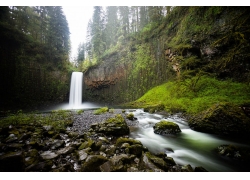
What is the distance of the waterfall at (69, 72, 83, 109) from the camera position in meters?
19.9

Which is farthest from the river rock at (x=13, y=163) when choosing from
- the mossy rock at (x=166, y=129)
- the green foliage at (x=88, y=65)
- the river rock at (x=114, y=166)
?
the green foliage at (x=88, y=65)

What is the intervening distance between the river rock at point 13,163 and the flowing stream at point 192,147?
121 inches

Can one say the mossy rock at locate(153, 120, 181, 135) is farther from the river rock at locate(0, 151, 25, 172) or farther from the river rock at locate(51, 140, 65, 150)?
the river rock at locate(0, 151, 25, 172)

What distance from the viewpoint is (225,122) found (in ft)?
14.4

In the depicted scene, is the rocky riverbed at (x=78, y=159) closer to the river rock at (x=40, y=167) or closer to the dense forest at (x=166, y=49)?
the river rock at (x=40, y=167)

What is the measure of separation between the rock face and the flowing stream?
323 mm

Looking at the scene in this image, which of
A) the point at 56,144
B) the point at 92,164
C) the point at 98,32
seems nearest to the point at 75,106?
Result: the point at 98,32

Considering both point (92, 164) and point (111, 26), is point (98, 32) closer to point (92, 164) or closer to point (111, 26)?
point (111, 26)

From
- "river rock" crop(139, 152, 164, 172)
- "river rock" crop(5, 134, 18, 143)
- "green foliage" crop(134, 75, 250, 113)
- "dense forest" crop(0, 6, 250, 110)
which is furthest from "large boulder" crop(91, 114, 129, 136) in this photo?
"dense forest" crop(0, 6, 250, 110)

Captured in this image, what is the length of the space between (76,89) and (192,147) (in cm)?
1999

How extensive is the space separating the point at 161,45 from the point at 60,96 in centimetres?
1665

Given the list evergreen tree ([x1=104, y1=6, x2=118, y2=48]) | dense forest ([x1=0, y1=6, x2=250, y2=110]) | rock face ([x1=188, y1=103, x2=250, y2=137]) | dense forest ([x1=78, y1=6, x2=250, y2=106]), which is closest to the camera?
rock face ([x1=188, y1=103, x2=250, y2=137])

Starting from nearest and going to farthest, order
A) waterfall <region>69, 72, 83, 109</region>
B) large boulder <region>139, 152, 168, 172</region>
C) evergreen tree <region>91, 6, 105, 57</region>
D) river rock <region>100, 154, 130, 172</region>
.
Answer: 1. river rock <region>100, 154, 130, 172</region>
2. large boulder <region>139, 152, 168, 172</region>
3. waterfall <region>69, 72, 83, 109</region>
4. evergreen tree <region>91, 6, 105, 57</region>
